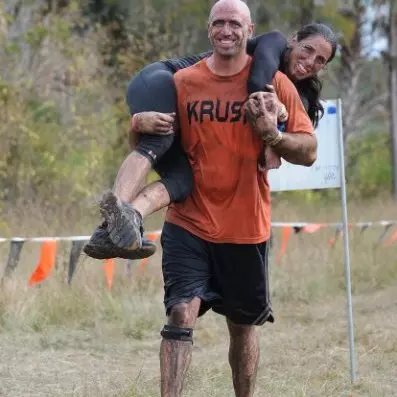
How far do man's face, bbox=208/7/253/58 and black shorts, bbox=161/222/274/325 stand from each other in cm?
93

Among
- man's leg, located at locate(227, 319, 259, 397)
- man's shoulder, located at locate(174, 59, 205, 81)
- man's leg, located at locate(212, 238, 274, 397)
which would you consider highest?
man's shoulder, located at locate(174, 59, 205, 81)

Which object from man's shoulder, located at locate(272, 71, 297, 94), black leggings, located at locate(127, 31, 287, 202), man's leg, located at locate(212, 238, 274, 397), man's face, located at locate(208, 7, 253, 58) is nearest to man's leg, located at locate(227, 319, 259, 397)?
man's leg, located at locate(212, 238, 274, 397)

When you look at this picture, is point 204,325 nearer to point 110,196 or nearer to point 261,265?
point 261,265

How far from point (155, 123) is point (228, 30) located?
565mm

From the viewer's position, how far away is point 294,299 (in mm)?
11547

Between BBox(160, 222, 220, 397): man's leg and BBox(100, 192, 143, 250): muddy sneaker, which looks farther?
BBox(160, 222, 220, 397): man's leg

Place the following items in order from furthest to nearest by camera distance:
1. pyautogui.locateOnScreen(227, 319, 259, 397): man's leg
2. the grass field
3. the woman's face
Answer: the grass field < pyautogui.locateOnScreen(227, 319, 259, 397): man's leg < the woman's face

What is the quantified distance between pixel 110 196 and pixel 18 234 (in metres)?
6.76

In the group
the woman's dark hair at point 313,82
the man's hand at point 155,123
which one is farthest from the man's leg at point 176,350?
the woman's dark hair at point 313,82

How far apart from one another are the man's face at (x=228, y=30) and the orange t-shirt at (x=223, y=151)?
0.52 feet

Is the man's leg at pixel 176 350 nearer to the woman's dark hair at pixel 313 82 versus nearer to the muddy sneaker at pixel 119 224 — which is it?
the muddy sneaker at pixel 119 224

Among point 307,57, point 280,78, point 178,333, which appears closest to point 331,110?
point 307,57

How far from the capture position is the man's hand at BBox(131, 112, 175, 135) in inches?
222

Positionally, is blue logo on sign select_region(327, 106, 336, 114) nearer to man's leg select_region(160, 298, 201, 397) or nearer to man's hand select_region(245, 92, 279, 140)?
man's hand select_region(245, 92, 279, 140)
